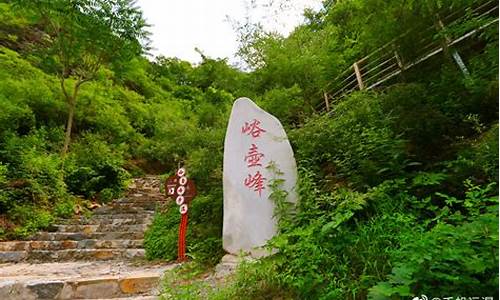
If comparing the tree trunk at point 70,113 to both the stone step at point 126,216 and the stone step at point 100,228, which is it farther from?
the stone step at point 100,228

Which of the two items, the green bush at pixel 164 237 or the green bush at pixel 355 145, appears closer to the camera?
the green bush at pixel 355 145

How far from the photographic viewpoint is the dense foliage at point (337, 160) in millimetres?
1871

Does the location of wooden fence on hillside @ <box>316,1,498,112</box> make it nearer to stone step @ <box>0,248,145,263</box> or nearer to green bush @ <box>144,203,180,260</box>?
green bush @ <box>144,203,180,260</box>

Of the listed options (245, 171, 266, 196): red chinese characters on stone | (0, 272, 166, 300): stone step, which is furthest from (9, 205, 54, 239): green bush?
(245, 171, 266, 196): red chinese characters on stone

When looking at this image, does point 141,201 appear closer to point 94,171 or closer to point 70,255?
point 94,171

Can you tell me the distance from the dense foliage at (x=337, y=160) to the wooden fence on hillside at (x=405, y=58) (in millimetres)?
100

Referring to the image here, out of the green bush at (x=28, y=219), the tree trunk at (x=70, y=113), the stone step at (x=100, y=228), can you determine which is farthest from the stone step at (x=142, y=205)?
the tree trunk at (x=70, y=113)

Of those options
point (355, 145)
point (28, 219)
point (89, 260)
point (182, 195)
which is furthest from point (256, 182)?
point (28, 219)

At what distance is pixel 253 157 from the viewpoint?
3.41 m

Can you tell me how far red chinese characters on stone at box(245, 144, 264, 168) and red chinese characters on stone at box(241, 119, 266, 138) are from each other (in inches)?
4.8

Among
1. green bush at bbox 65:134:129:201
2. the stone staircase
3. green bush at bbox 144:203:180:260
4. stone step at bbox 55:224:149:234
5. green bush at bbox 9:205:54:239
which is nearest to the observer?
the stone staircase

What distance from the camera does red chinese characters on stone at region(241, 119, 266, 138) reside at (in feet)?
11.4

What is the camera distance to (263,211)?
10.5 feet

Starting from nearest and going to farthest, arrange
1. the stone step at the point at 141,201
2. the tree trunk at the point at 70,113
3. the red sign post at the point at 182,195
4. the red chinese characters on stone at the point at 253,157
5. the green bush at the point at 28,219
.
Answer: the red chinese characters on stone at the point at 253,157 → the red sign post at the point at 182,195 → the green bush at the point at 28,219 → the stone step at the point at 141,201 → the tree trunk at the point at 70,113
